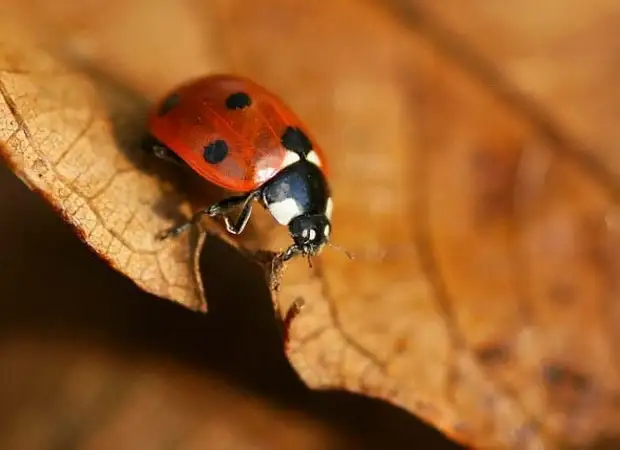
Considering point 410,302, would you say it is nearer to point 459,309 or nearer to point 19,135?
point 459,309

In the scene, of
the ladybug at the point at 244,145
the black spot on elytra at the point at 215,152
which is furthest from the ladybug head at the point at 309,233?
the black spot on elytra at the point at 215,152

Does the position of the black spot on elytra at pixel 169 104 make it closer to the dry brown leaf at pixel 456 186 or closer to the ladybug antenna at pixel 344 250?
the dry brown leaf at pixel 456 186

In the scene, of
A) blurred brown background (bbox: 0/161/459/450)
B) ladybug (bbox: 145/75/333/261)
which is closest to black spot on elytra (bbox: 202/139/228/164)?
ladybug (bbox: 145/75/333/261)

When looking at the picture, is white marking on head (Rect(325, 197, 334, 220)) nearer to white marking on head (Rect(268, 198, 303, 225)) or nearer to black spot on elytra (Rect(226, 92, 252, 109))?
white marking on head (Rect(268, 198, 303, 225))

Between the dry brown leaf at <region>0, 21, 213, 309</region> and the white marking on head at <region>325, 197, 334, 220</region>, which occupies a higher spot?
the white marking on head at <region>325, 197, 334, 220</region>

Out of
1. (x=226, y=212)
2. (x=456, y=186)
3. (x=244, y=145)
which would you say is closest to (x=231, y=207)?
(x=226, y=212)
